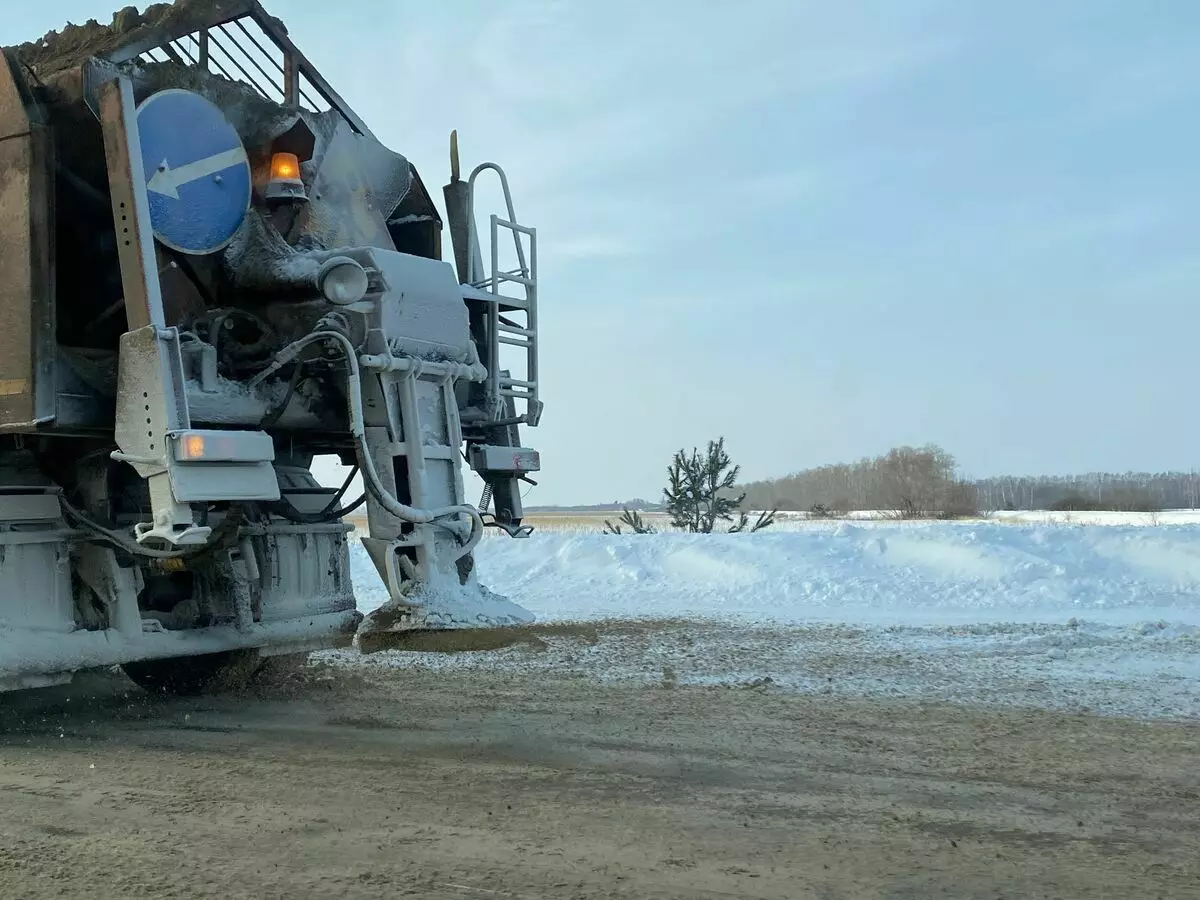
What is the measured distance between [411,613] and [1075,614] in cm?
771

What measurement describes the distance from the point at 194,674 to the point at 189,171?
Answer: 3076mm

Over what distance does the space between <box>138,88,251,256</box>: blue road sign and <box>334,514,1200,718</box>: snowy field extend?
2.65m

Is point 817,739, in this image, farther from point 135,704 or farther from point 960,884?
point 135,704

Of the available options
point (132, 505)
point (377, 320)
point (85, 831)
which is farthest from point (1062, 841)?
point (132, 505)

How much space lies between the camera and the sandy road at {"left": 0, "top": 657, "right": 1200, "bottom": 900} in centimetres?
327

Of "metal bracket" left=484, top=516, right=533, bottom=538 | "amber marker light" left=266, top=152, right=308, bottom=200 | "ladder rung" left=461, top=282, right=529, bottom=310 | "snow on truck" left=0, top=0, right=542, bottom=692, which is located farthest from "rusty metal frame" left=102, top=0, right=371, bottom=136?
"metal bracket" left=484, top=516, right=533, bottom=538

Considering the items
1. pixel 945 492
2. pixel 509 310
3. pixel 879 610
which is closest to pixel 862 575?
pixel 879 610

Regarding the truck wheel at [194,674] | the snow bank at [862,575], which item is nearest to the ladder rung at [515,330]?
the truck wheel at [194,674]

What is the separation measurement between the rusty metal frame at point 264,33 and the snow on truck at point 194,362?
13 mm

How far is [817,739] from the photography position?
205 inches

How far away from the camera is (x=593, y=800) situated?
414 centimetres

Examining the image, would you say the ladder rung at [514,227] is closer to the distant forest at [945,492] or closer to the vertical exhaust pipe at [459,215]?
the vertical exhaust pipe at [459,215]

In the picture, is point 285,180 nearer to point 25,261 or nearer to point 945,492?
point 25,261

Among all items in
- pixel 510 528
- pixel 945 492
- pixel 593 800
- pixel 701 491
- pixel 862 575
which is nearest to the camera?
pixel 593 800
